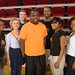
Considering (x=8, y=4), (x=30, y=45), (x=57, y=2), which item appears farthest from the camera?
(x=8, y=4)

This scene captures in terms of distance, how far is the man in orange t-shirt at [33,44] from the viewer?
4.41 ft

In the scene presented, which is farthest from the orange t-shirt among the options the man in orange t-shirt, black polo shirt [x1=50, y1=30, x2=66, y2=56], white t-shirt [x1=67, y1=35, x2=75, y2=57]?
white t-shirt [x1=67, y1=35, x2=75, y2=57]

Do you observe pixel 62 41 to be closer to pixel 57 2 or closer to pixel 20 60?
pixel 20 60

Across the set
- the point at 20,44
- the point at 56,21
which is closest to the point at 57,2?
the point at 56,21

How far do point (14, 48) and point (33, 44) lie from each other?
317 mm

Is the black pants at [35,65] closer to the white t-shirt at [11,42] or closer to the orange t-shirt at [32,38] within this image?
the orange t-shirt at [32,38]

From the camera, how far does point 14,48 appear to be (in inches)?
59.4

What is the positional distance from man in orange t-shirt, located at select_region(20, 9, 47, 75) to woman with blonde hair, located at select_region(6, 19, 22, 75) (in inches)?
5.9

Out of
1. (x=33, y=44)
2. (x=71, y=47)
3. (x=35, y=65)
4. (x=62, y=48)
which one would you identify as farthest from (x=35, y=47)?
(x=71, y=47)

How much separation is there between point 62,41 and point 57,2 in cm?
239

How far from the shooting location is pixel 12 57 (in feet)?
5.02

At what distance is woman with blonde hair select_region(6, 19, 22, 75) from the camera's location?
149 cm

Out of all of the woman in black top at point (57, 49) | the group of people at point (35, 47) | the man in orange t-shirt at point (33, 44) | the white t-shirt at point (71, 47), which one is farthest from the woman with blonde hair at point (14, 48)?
the white t-shirt at point (71, 47)

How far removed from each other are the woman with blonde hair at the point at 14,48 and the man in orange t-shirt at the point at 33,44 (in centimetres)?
15
